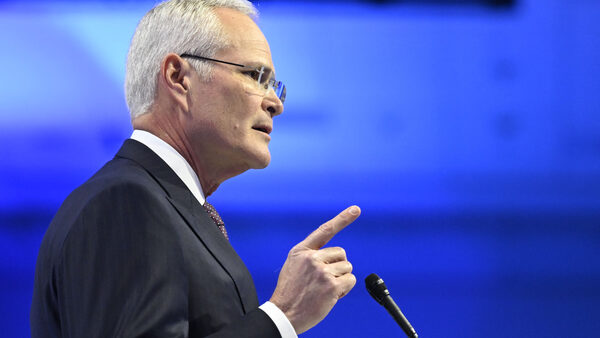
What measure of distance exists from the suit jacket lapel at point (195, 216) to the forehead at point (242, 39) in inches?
10.6

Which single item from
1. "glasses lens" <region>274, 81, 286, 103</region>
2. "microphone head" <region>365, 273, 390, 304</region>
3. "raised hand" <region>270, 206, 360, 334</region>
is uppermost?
"glasses lens" <region>274, 81, 286, 103</region>

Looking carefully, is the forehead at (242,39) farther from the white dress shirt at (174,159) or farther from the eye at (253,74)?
the white dress shirt at (174,159)

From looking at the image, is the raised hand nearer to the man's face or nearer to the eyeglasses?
the man's face

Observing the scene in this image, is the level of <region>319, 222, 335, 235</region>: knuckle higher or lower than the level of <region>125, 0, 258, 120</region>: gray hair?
lower

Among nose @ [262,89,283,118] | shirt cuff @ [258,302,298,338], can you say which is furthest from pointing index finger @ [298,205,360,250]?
nose @ [262,89,283,118]

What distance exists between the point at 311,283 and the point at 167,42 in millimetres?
565

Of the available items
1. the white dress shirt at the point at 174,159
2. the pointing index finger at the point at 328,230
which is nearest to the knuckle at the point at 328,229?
the pointing index finger at the point at 328,230

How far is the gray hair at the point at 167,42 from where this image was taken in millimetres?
1228

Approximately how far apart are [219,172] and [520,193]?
1539 mm

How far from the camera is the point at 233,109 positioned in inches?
48.0

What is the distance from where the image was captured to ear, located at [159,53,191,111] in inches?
47.5

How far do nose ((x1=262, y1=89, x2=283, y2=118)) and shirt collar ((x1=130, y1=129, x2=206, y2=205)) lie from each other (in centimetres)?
21

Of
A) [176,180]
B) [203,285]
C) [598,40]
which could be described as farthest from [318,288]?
[598,40]

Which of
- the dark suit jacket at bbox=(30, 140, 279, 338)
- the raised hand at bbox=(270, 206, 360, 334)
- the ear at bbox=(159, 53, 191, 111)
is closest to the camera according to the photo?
the dark suit jacket at bbox=(30, 140, 279, 338)
